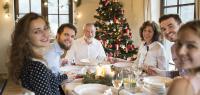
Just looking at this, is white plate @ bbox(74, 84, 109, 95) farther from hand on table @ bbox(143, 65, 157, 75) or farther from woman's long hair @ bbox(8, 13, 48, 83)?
hand on table @ bbox(143, 65, 157, 75)

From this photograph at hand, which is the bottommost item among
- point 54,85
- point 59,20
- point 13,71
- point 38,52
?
point 54,85

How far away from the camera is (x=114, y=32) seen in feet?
18.3

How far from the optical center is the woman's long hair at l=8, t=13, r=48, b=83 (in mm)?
1726

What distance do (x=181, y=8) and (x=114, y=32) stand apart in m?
1.46

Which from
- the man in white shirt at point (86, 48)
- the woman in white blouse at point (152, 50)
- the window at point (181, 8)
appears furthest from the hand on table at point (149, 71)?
the window at point (181, 8)

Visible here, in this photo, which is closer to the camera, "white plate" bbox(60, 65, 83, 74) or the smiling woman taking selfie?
the smiling woman taking selfie

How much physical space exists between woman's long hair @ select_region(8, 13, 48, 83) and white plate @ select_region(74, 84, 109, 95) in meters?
0.44

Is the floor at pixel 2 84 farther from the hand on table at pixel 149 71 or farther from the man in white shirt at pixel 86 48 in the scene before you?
the hand on table at pixel 149 71

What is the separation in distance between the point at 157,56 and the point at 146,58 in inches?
6.4

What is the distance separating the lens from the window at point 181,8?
4.43 metres

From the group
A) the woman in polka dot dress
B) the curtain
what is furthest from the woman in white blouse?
the curtain

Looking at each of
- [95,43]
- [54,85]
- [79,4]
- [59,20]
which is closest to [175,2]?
[95,43]

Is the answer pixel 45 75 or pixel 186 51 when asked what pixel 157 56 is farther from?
pixel 186 51

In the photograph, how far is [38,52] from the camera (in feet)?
5.81
